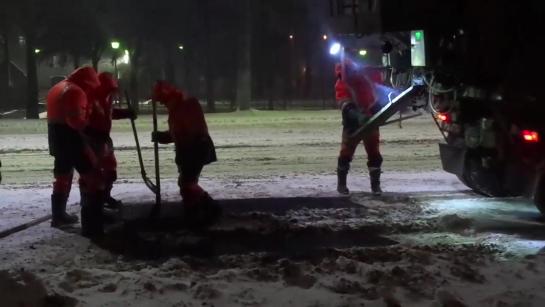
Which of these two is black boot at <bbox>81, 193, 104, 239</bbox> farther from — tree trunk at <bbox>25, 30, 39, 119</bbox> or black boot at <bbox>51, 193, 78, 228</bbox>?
tree trunk at <bbox>25, 30, 39, 119</bbox>

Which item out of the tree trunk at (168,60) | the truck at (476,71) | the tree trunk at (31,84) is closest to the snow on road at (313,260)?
the truck at (476,71)

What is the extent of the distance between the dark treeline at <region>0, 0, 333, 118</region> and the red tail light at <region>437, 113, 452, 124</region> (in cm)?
1178

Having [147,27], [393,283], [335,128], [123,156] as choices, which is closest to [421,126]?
[335,128]

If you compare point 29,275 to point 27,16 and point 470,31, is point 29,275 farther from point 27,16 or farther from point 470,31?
point 27,16

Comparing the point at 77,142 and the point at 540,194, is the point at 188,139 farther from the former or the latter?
the point at 540,194

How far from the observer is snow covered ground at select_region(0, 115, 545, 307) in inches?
198

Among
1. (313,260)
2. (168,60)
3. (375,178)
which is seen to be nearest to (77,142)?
(313,260)

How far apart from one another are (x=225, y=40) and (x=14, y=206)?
28079 millimetres

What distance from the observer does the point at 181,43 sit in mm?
34125

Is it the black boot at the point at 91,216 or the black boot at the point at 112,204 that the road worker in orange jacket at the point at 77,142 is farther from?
the black boot at the point at 112,204

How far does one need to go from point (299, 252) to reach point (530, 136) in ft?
8.14

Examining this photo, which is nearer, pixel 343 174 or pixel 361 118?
pixel 361 118

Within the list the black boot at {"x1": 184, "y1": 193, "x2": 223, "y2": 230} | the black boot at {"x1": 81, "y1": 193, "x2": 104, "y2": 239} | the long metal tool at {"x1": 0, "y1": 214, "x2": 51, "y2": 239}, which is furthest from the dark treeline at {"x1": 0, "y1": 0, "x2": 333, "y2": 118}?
the black boot at {"x1": 81, "y1": 193, "x2": 104, "y2": 239}

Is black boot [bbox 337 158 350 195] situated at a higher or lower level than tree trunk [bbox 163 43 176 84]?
lower
